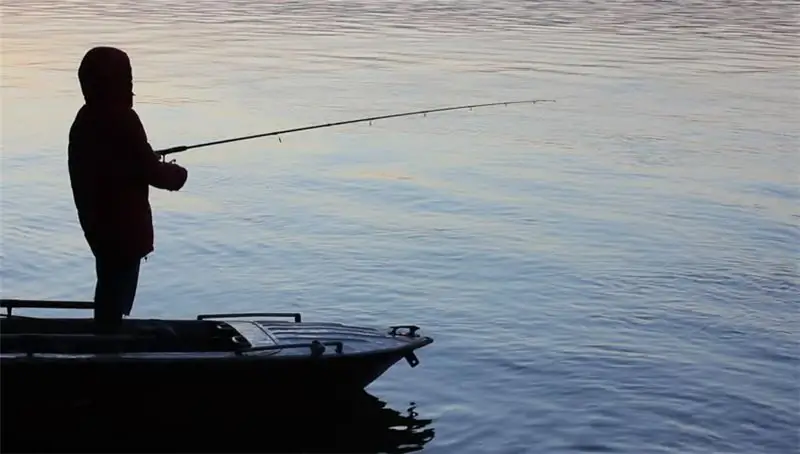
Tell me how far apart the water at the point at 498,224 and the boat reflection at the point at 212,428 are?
0.42 meters

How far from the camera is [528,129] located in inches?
712

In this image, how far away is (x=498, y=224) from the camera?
1289 cm

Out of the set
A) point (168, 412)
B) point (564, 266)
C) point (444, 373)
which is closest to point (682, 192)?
point (564, 266)

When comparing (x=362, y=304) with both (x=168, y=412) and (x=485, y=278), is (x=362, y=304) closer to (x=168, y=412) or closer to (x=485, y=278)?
(x=485, y=278)

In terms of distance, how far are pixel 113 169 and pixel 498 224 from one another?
6.27 meters

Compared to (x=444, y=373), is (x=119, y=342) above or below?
above

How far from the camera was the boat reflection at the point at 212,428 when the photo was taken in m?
7.20

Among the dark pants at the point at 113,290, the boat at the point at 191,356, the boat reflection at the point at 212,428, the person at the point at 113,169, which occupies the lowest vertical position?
the boat reflection at the point at 212,428

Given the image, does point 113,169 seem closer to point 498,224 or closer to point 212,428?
point 212,428

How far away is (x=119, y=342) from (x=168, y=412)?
0.46m

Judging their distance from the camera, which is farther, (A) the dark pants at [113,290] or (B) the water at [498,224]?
(B) the water at [498,224]

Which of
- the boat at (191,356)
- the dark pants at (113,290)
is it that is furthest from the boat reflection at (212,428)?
the dark pants at (113,290)

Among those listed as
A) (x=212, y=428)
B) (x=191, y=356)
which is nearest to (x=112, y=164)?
(x=191, y=356)

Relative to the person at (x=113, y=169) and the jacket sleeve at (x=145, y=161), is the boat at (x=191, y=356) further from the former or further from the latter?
the jacket sleeve at (x=145, y=161)
